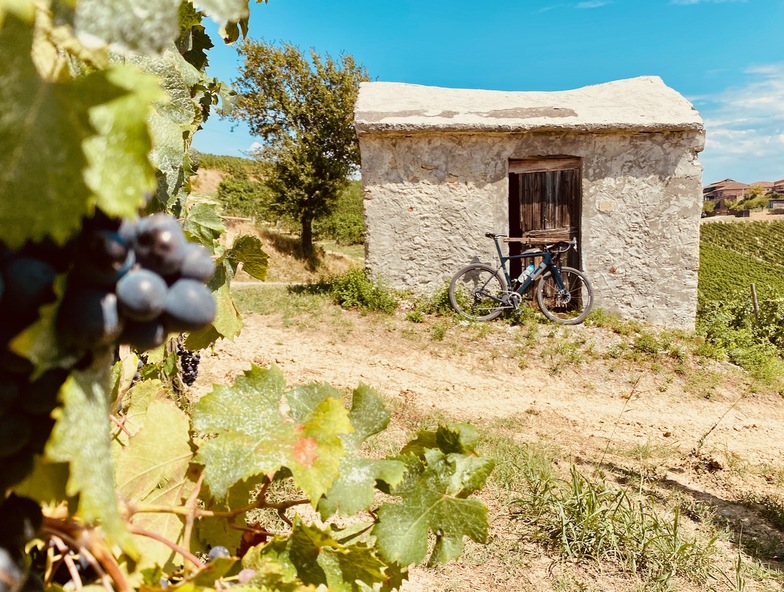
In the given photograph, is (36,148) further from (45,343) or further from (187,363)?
(187,363)

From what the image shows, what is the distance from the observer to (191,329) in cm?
53

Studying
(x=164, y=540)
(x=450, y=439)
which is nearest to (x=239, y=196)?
(x=450, y=439)

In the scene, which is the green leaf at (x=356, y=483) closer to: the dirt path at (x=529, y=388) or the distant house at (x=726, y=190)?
the dirt path at (x=529, y=388)

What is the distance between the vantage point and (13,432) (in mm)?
488

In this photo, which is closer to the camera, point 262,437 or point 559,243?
point 262,437

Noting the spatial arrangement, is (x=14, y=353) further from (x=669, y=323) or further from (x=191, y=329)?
(x=669, y=323)

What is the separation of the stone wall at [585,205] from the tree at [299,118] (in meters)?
6.04

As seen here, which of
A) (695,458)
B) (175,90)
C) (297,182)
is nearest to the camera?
(175,90)

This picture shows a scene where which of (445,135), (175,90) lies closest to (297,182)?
(445,135)

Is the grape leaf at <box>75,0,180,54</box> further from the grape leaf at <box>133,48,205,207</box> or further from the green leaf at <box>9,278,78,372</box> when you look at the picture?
the grape leaf at <box>133,48,205,207</box>

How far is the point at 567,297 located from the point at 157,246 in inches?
313

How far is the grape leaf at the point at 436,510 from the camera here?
1075 mm

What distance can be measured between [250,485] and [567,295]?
739 cm

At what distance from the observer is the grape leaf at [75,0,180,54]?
1.48 feet
